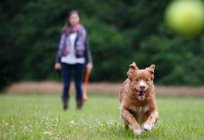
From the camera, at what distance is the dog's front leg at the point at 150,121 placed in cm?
747

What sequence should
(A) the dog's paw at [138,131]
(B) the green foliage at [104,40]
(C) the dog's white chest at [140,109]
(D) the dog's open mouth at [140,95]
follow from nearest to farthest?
(A) the dog's paw at [138,131] < (D) the dog's open mouth at [140,95] < (C) the dog's white chest at [140,109] < (B) the green foliage at [104,40]

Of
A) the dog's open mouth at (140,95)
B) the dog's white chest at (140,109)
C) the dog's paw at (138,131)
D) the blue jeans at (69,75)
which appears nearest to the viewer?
the dog's paw at (138,131)

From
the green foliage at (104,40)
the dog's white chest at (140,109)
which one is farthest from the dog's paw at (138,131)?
the green foliage at (104,40)

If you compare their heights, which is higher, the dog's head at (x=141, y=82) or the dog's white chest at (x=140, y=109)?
the dog's head at (x=141, y=82)

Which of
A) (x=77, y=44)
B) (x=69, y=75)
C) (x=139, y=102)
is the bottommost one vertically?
(x=69, y=75)

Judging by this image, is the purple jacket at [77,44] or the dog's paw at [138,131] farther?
the purple jacket at [77,44]

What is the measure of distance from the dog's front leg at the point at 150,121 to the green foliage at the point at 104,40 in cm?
2608

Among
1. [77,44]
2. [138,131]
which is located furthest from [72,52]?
[138,131]

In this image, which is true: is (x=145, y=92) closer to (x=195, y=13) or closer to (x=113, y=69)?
(x=195, y=13)

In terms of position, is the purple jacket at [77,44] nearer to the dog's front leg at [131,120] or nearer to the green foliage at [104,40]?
the dog's front leg at [131,120]

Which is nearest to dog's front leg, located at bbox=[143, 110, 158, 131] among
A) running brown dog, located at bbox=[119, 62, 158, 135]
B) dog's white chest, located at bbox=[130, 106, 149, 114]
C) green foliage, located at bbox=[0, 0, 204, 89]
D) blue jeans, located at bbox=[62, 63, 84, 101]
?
running brown dog, located at bbox=[119, 62, 158, 135]

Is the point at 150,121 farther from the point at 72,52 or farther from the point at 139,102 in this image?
the point at 72,52

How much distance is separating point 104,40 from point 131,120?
96.8 feet

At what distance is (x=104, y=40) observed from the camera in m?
37.0
